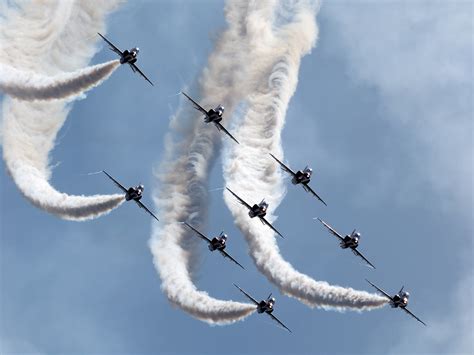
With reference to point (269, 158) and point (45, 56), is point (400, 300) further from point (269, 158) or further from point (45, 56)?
point (45, 56)

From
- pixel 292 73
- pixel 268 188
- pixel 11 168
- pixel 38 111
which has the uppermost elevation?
pixel 292 73

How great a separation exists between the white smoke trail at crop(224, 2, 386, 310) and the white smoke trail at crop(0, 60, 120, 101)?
948 cm

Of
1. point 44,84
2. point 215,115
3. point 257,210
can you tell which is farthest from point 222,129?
point 44,84

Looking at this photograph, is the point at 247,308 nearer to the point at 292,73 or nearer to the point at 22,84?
the point at 292,73

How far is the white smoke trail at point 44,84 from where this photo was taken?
206 ft

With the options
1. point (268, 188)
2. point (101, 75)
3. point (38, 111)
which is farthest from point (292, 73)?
point (38, 111)

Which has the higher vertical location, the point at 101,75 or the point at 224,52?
the point at 224,52

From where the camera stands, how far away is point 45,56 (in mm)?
64125

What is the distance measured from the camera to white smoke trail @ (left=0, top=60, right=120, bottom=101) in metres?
62.8

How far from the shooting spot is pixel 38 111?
66.1 m

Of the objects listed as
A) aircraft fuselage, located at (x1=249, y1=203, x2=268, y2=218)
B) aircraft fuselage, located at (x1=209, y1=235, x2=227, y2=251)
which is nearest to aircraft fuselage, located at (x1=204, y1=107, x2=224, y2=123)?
aircraft fuselage, located at (x1=249, y1=203, x2=268, y2=218)

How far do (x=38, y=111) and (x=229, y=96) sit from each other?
11708 millimetres

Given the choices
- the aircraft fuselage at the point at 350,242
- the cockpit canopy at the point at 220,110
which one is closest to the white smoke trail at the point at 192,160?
the cockpit canopy at the point at 220,110

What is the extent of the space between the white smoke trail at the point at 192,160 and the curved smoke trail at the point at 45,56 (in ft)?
11.2
